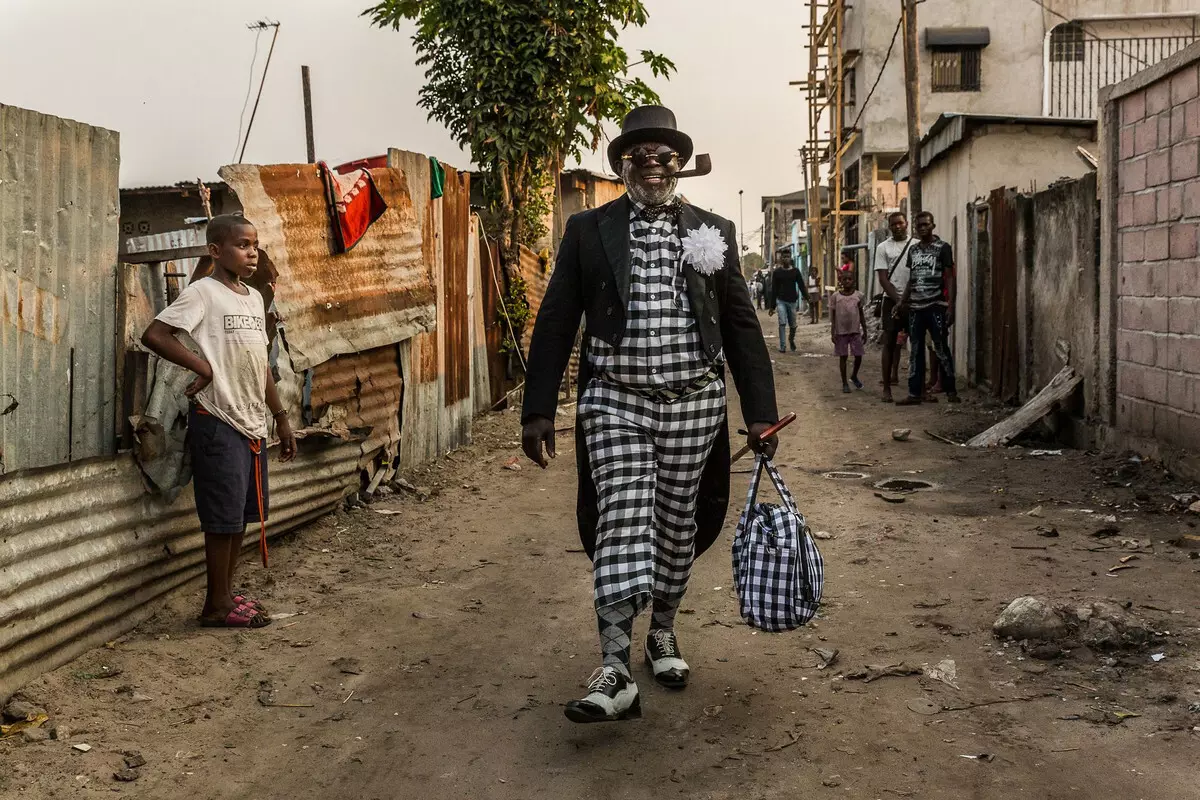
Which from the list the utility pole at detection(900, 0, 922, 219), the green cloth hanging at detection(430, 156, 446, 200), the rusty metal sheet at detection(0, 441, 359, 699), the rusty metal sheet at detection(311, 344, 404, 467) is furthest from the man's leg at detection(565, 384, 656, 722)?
the utility pole at detection(900, 0, 922, 219)

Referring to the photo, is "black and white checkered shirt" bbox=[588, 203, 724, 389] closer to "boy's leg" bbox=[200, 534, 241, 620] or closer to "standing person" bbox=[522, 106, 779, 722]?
"standing person" bbox=[522, 106, 779, 722]

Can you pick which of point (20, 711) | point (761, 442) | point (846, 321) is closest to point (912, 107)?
point (846, 321)

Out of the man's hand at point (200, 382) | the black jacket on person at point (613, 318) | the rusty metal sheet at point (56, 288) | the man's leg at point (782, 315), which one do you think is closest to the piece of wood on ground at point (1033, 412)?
the black jacket on person at point (613, 318)

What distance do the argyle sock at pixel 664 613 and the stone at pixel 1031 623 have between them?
1.34 m

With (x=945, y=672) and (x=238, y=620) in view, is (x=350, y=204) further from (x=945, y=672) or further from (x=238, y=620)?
(x=945, y=672)

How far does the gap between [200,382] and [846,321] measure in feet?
32.8

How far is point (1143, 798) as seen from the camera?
316cm

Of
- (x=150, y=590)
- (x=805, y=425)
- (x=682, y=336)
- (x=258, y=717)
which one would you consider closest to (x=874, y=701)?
(x=682, y=336)

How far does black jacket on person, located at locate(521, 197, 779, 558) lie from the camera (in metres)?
3.95

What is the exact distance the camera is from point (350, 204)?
23.7 ft

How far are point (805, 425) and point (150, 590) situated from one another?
7.50 m

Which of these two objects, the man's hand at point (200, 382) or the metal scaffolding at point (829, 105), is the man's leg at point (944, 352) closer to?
the man's hand at point (200, 382)

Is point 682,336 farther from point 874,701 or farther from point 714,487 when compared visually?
point 874,701

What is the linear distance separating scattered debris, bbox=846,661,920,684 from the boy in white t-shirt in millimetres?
2478
